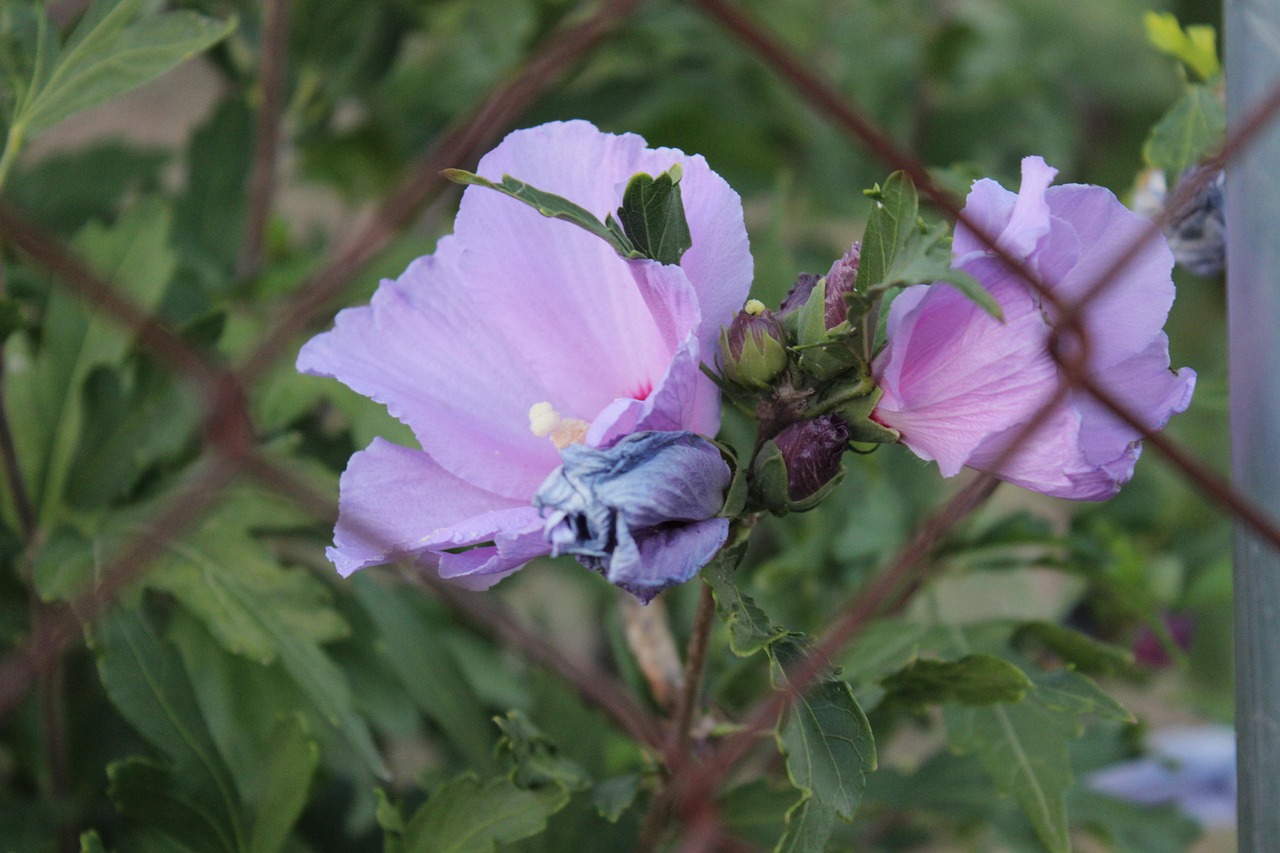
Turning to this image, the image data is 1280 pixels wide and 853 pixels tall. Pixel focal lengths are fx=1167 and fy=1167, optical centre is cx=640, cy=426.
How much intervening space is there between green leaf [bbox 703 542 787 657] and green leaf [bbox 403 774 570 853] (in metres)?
0.18

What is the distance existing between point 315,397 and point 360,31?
1.30ft

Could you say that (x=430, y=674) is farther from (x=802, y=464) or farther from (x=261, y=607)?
(x=802, y=464)

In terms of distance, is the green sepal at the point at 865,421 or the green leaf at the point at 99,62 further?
the green leaf at the point at 99,62

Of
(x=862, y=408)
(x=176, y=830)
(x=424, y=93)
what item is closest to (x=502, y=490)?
(x=862, y=408)

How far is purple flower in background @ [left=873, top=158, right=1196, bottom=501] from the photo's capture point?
42 centimetres

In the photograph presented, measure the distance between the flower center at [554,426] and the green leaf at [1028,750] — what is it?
0.96 ft

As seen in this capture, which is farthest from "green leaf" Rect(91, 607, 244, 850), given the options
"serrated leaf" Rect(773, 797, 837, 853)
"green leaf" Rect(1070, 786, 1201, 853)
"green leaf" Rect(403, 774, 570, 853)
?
"green leaf" Rect(1070, 786, 1201, 853)

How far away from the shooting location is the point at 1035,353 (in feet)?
1.37

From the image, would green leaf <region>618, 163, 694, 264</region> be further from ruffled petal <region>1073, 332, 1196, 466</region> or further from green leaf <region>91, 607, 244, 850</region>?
green leaf <region>91, 607, 244, 850</region>

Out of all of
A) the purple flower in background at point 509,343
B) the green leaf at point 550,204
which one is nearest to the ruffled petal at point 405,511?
the purple flower in background at point 509,343

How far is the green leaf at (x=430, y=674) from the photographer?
0.73 metres

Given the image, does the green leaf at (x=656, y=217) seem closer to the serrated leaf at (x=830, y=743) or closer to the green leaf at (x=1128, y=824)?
the serrated leaf at (x=830, y=743)

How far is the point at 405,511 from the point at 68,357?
0.44 m

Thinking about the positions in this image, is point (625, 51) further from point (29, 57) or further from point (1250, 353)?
point (1250, 353)
